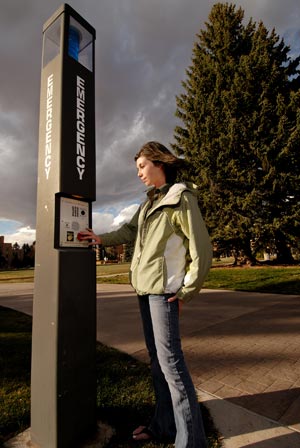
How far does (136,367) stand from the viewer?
332 centimetres

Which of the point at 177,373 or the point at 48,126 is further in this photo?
the point at 48,126

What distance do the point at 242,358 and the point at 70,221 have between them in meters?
2.84

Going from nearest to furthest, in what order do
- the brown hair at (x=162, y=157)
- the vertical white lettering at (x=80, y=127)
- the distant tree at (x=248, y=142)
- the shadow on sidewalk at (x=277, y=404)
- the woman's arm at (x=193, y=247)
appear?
the woman's arm at (x=193, y=247) → the brown hair at (x=162, y=157) → the vertical white lettering at (x=80, y=127) → the shadow on sidewalk at (x=277, y=404) → the distant tree at (x=248, y=142)

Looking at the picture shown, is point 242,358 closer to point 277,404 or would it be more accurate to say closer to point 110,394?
point 277,404

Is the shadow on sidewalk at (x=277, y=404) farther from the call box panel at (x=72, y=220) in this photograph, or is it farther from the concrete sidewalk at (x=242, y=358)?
the call box panel at (x=72, y=220)

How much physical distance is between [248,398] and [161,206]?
6.71 feet

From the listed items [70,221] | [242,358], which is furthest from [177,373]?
[242,358]

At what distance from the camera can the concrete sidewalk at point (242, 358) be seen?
217cm

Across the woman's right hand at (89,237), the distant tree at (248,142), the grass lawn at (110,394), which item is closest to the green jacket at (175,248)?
the woman's right hand at (89,237)

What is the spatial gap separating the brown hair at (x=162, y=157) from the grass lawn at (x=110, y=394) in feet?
6.21


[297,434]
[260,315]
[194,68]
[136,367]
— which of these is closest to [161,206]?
[297,434]

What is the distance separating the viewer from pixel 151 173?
2.01m

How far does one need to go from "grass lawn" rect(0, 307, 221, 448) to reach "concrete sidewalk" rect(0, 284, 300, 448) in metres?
0.25

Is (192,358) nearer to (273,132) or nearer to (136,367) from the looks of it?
(136,367)
